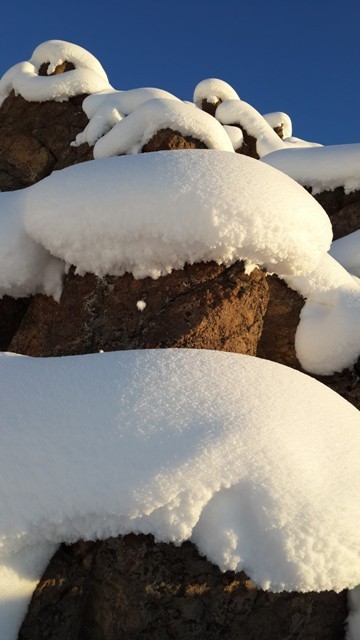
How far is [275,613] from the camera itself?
167cm

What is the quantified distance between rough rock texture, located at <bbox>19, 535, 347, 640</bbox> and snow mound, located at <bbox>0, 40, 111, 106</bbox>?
27.8 feet

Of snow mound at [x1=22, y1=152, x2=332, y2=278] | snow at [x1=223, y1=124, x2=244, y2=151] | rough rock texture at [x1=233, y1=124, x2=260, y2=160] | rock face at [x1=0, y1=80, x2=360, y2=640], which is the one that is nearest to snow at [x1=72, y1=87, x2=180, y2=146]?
snow at [x1=223, y1=124, x2=244, y2=151]

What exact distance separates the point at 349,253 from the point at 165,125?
6.57 ft

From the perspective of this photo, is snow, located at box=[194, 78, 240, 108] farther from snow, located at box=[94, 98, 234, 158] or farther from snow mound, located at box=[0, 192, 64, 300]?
snow mound, located at box=[0, 192, 64, 300]

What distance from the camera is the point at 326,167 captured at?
641cm

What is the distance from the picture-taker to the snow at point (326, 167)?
6.29 meters

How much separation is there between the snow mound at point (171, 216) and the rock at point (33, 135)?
6721 mm

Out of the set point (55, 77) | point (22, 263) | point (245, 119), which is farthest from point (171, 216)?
point (245, 119)

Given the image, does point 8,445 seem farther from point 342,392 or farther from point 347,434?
point 342,392

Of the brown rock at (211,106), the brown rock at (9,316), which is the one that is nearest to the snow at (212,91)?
the brown rock at (211,106)

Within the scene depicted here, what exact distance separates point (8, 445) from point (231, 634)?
829mm

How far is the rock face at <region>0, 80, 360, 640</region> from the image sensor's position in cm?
158

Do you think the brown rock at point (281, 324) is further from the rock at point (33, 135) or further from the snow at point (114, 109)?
the rock at point (33, 135)

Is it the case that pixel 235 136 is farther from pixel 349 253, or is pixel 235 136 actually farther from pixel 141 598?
pixel 141 598
